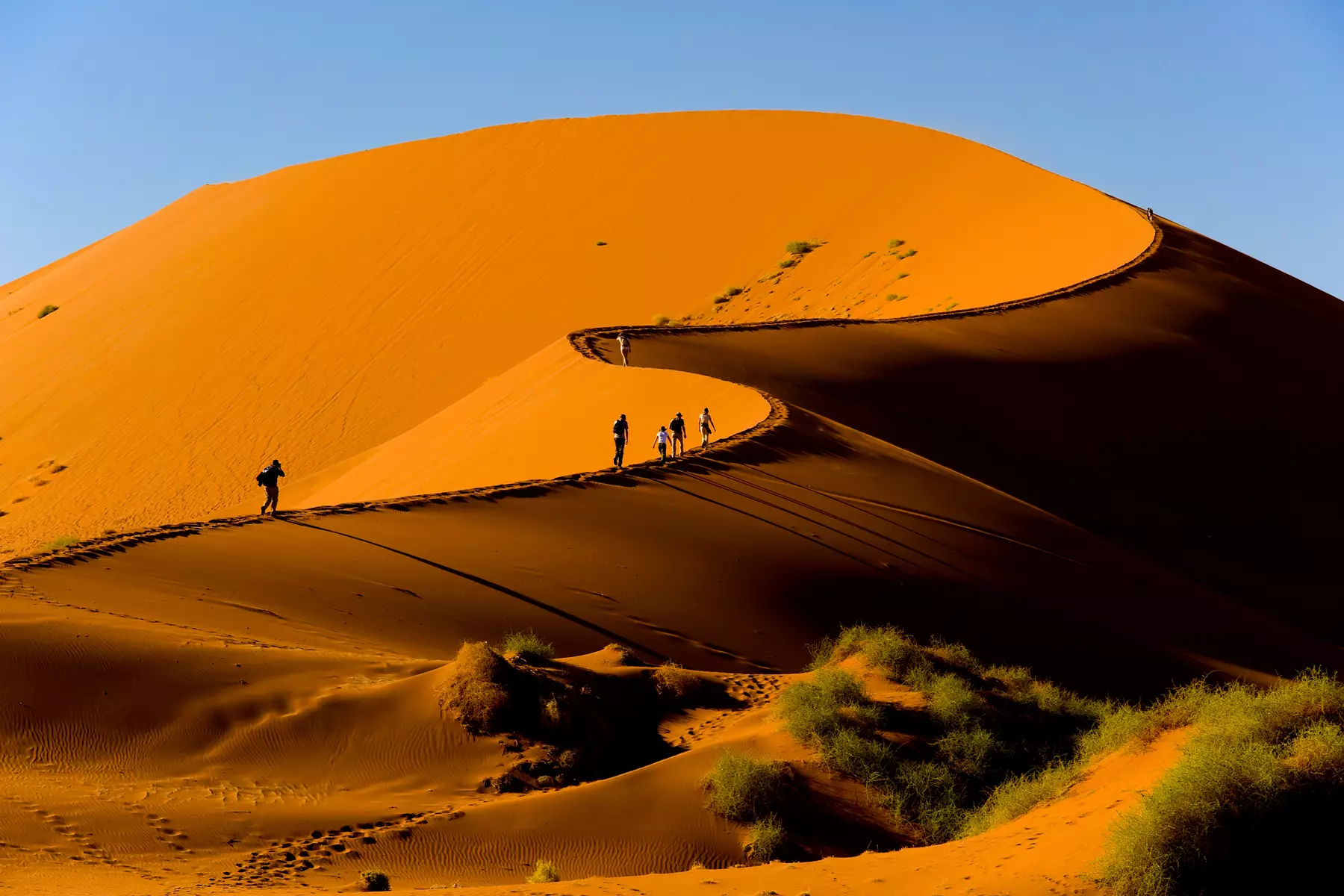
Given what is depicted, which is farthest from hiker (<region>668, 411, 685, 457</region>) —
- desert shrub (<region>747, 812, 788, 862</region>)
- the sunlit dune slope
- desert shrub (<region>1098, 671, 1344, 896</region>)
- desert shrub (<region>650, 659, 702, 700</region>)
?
desert shrub (<region>1098, 671, 1344, 896</region>)

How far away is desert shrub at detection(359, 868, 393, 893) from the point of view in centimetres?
918

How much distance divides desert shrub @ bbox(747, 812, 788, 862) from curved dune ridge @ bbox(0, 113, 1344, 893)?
0.13 meters

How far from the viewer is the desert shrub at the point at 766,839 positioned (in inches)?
416

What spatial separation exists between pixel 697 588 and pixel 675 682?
3.83m

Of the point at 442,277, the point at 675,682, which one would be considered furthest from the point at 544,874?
the point at 442,277

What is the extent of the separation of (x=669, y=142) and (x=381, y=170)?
13.2 meters

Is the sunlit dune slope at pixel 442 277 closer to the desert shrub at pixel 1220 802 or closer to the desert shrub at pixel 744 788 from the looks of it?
the desert shrub at pixel 744 788

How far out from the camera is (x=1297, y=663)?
19672 mm

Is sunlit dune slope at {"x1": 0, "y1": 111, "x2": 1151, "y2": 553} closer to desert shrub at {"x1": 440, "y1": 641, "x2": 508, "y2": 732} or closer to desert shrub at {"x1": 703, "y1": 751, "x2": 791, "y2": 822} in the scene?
desert shrub at {"x1": 440, "y1": 641, "x2": 508, "y2": 732}

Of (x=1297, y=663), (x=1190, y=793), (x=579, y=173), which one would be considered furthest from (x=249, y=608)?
(x=579, y=173)

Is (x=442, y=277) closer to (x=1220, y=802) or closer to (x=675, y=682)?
(x=675, y=682)

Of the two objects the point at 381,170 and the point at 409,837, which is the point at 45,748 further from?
the point at 381,170

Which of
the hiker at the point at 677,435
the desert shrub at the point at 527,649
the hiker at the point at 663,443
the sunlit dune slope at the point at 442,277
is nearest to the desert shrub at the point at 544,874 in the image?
the desert shrub at the point at 527,649

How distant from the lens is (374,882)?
9.23 m
